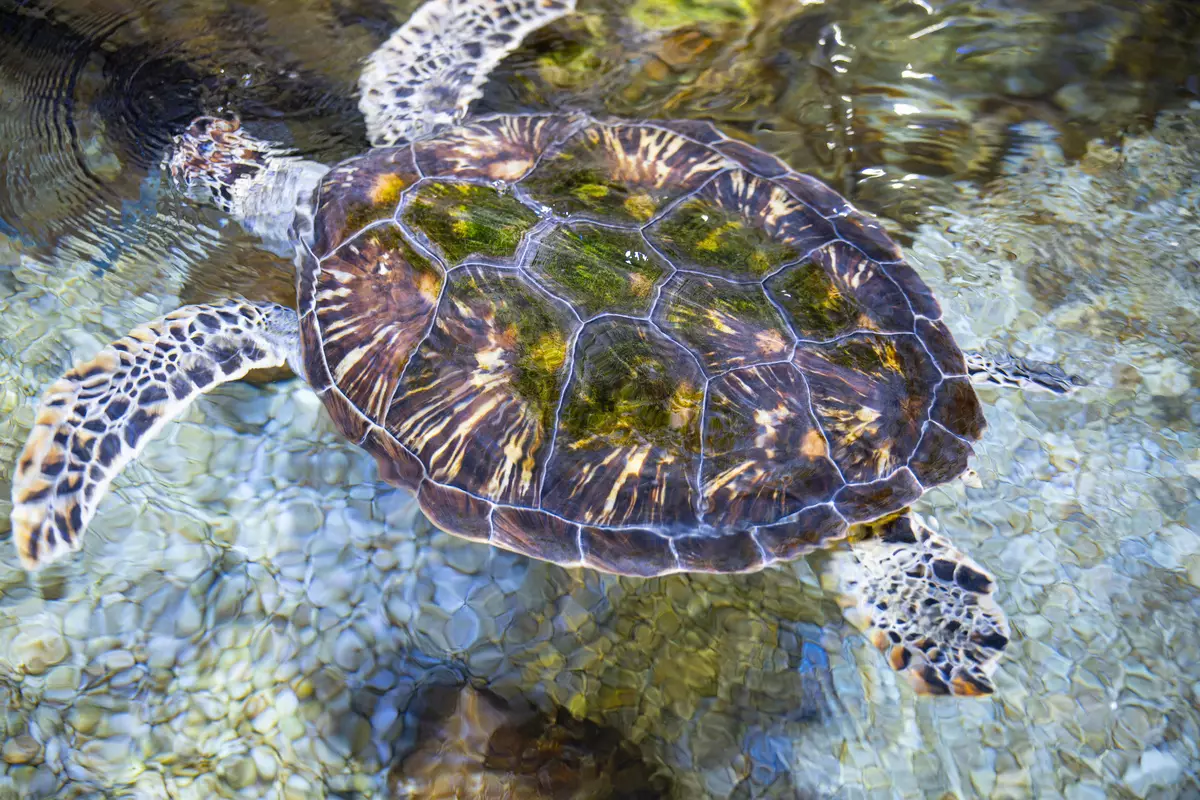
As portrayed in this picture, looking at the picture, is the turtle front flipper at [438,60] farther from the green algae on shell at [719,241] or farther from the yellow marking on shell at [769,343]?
the yellow marking on shell at [769,343]

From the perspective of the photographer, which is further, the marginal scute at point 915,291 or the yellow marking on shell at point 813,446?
the marginal scute at point 915,291

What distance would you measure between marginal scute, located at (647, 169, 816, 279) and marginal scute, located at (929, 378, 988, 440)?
0.75 meters

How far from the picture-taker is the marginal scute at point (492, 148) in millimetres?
2688

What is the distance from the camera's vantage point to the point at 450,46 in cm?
366

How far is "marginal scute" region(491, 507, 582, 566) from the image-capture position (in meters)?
2.42

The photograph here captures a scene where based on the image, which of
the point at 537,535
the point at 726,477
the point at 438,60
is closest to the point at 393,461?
the point at 537,535

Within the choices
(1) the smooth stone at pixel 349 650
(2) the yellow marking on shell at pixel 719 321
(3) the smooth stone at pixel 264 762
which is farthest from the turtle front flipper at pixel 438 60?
(3) the smooth stone at pixel 264 762

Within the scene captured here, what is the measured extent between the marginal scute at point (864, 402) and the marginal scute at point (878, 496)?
3cm

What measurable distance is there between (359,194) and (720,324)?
4.98ft

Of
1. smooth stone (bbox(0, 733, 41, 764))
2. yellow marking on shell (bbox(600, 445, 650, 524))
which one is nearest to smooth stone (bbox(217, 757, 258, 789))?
smooth stone (bbox(0, 733, 41, 764))

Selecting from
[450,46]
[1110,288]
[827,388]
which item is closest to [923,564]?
[827,388]

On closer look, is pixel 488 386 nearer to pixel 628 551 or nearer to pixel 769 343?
pixel 628 551

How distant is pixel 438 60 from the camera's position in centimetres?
362

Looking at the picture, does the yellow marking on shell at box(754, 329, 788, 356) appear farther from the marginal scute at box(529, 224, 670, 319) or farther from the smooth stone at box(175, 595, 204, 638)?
the smooth stone at box(175, 595, 204, 638)
